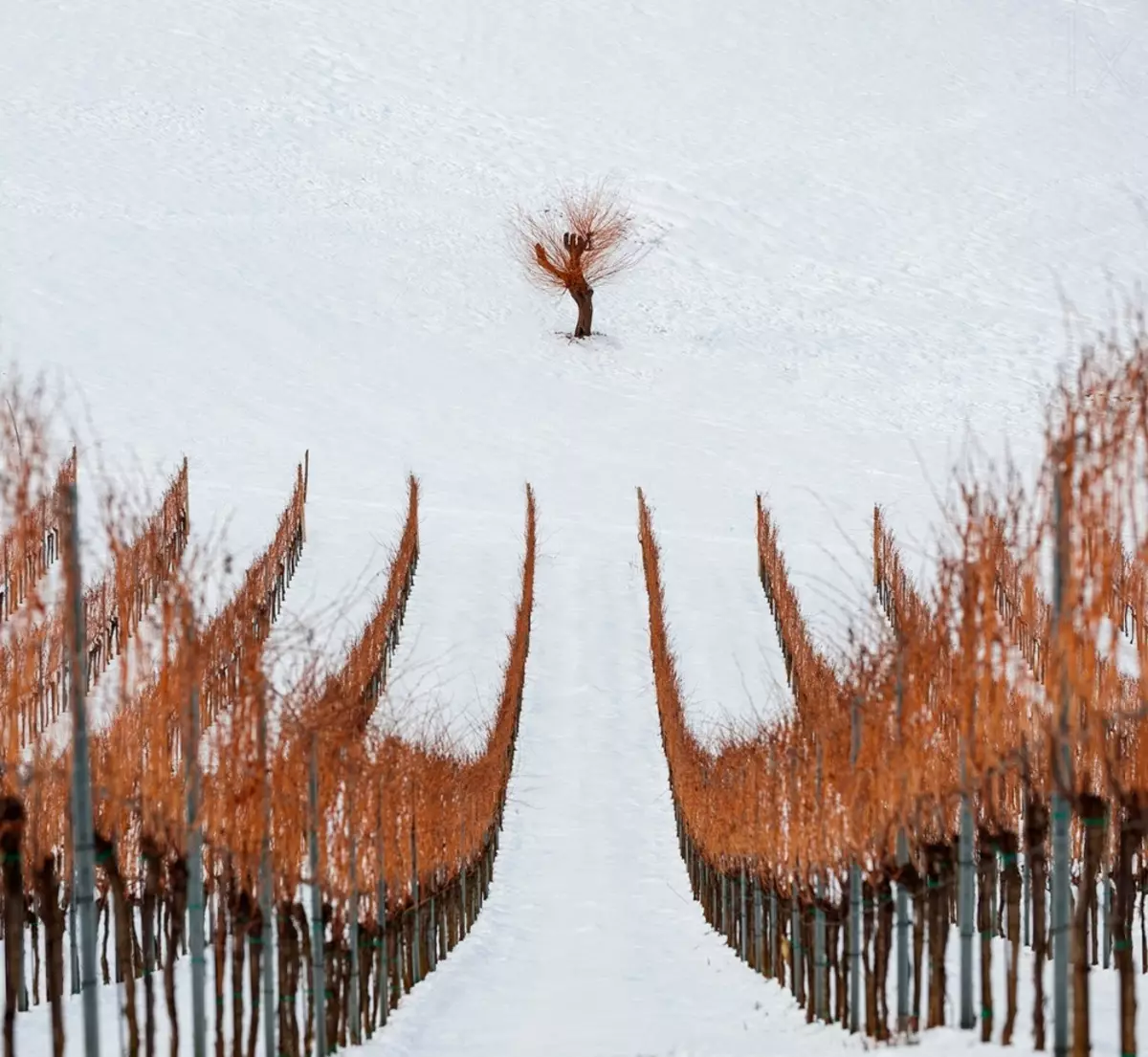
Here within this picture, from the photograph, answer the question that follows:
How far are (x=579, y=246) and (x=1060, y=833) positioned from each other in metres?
28.8

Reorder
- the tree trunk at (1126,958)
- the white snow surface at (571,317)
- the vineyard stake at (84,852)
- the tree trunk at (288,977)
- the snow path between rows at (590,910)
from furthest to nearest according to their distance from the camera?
the white snow surface at (571,317) → the snow path between rows at (590,910) → the tree trunk at (288,977) → the vineyard stake at (84,852) → the tree trunk at (1126,958)

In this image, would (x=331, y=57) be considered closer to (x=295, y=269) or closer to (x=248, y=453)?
(x=295, y=269)

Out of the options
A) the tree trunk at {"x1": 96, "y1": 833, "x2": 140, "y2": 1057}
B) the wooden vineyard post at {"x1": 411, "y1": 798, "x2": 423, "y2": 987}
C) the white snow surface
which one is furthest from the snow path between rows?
the tree trunk at {"x1": 96, "y1": 833, "x2": 140, "y2": 1057}

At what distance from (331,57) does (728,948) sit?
34.3 metres

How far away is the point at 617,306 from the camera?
120 feet

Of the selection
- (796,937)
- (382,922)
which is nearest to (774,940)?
(796,937)

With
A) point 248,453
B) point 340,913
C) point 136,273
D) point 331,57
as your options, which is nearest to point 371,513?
point 248,453

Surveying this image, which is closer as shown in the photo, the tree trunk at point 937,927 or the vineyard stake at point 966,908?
the vineyard stake at point 966,908

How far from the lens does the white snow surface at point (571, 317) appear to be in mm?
15820

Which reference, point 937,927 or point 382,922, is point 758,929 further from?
point 937,927

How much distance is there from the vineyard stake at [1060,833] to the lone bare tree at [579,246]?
91.2ft

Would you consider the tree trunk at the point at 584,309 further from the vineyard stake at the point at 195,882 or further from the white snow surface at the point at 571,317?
the vineyard stake at the point at 195,882

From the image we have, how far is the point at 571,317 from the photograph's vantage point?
3578cm

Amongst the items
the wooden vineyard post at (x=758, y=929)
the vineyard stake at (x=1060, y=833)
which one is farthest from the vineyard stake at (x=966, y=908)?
the wooden vineyard post at (x=758, y=929)
